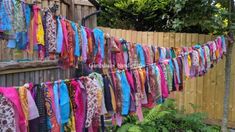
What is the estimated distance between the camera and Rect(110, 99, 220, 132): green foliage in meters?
5.25

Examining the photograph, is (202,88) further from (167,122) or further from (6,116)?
(6,116)

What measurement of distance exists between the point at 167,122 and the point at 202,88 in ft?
3.66

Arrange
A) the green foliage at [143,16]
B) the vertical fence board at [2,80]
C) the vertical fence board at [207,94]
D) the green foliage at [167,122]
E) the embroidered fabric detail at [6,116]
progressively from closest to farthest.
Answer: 1. the embroidered fabric detail at [6,116]
2. the vertical fence board at [2,80]
3. the green foliage at [167,122]
4. the vertical fence board at [207,94]
5. the green foliage at [143,16]

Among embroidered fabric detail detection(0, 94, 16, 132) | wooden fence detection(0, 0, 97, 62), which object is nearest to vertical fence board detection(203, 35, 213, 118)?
wooden fence detection(0, 0, 97, 62)

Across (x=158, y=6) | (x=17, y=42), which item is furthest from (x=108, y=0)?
(x=17, y=42)

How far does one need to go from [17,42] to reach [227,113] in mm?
4097

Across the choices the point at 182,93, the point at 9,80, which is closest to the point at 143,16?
the point at 182,93

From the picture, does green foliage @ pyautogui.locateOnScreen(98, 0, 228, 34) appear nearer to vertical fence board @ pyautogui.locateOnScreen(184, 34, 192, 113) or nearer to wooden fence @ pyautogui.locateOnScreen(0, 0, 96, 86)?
vertical fence board @ pyautogui.locateOnScreen(184, 34, 192, 113)

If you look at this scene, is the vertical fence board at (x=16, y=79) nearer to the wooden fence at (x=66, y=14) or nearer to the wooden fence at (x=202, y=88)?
the wooden fence at (x=66, y=14)

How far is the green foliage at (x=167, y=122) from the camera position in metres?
5.25

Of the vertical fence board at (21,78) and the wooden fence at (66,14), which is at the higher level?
the wooden fence at (66,14)

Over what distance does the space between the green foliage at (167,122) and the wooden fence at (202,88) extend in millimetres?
349

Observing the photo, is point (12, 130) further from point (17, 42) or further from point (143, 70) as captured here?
point (143, 70)

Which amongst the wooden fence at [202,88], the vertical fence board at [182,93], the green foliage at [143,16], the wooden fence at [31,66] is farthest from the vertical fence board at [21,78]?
the vertical fence board at [182,93]
